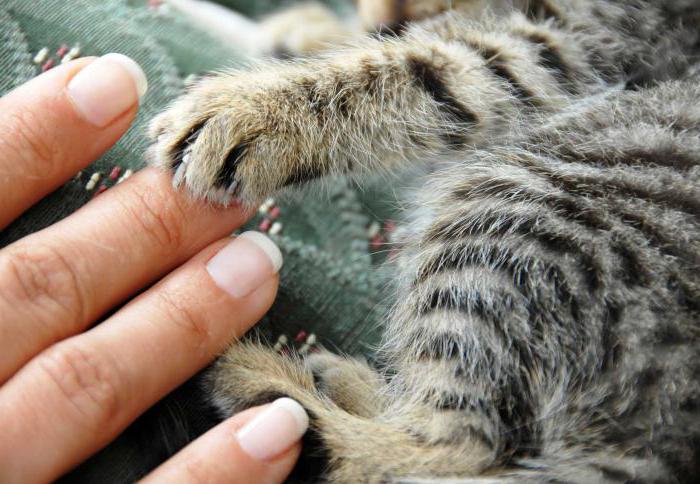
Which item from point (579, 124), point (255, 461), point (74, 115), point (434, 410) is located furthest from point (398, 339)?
point (74, 115)

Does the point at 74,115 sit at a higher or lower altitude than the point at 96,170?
higher

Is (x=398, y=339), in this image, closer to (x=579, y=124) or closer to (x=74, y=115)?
(x=579, y=124)

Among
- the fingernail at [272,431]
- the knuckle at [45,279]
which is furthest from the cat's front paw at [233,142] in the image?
the fingernail at [272,431]

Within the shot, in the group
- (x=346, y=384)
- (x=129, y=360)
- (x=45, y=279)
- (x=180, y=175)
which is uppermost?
(x=180, y=175)

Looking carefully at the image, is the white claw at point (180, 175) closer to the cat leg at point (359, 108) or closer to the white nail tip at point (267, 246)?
the cat leg at point (359, 108)

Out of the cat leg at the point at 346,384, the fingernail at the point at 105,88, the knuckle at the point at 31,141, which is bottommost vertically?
the cat leg at the point at 346,384

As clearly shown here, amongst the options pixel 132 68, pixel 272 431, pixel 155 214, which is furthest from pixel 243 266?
pixel 132 68

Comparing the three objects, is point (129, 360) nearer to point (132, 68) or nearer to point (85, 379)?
point (85, 379)
